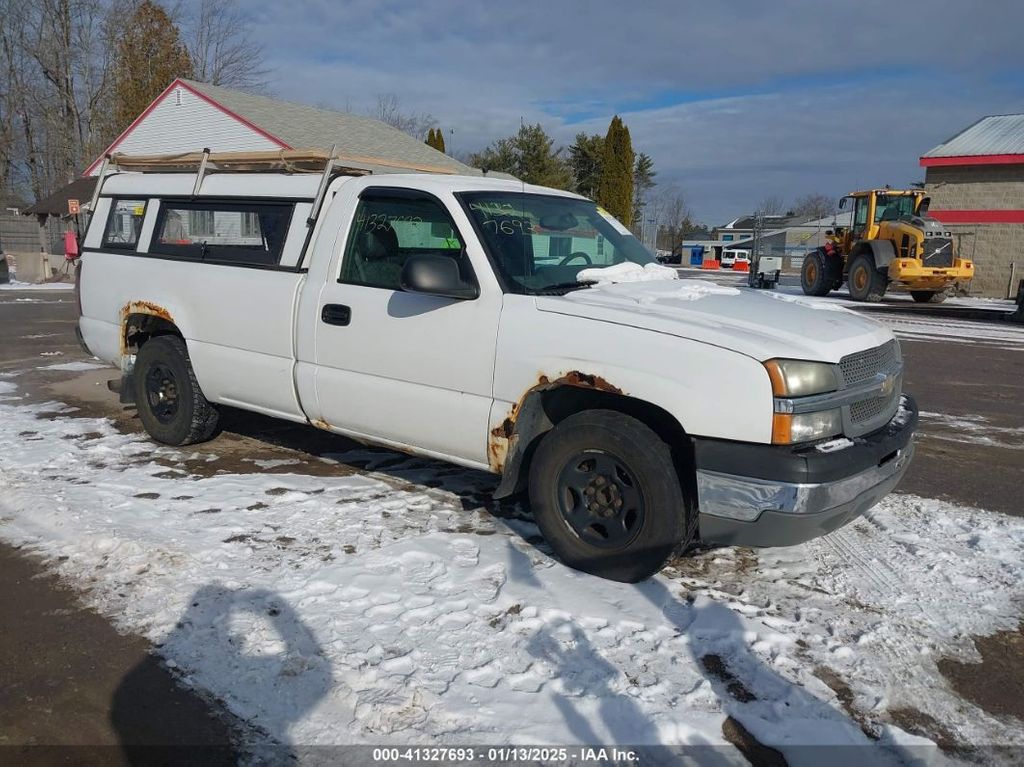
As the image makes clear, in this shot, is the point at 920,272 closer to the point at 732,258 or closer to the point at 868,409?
the point at 868,409

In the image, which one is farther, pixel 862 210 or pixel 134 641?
pixel 862 210

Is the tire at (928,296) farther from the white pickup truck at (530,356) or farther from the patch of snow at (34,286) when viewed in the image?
the patch of snow at (34,286)

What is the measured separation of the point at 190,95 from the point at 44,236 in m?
11.3

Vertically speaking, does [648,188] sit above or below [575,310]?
above

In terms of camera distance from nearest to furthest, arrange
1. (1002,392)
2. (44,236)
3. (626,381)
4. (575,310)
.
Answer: (626,381), (575,310), (1002,392), (44,236)

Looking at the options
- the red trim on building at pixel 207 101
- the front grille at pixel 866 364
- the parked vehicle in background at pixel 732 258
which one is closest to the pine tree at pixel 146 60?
the red trim on building at pixel 207 101

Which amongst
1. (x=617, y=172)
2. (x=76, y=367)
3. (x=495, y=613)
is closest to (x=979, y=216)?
(x=617, y=172)

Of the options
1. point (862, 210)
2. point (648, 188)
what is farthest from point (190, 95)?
point (648, 188)

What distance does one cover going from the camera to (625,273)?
456 cm

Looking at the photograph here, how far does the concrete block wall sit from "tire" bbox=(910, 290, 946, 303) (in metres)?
5.32

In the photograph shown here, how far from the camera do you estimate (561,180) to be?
45.6m

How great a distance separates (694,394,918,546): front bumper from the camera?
3.28 meters

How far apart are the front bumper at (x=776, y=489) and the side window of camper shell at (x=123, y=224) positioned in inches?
186

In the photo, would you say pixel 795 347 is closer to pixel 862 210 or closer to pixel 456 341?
pixel 456 341
